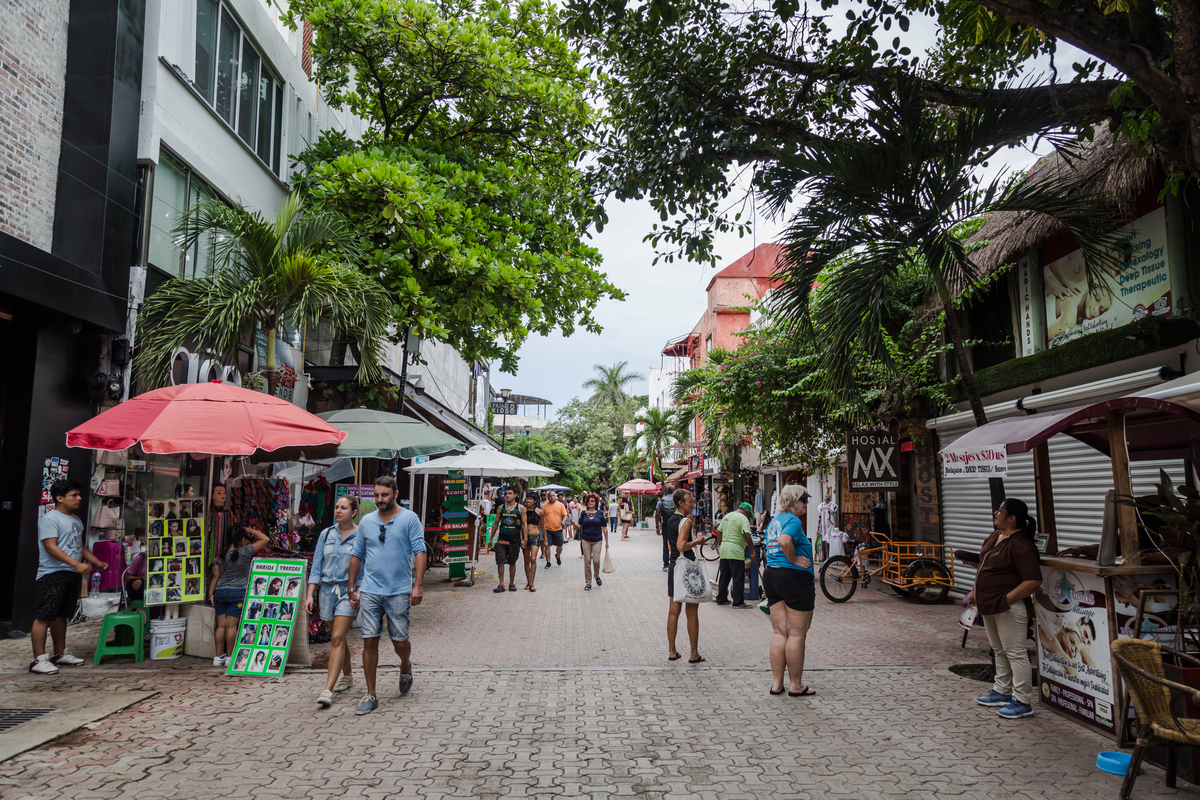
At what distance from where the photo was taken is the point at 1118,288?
9023mm

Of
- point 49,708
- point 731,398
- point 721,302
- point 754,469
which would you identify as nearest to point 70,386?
point 49,708

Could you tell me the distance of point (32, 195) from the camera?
8438 millimetres

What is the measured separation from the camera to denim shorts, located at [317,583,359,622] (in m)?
5.95

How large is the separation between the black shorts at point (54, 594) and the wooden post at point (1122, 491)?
8.62 metres

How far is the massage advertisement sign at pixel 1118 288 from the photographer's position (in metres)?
8.27

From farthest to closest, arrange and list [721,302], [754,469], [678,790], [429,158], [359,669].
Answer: [721,302] → [754,469] → [429,158] → [359,669] → [678,790]

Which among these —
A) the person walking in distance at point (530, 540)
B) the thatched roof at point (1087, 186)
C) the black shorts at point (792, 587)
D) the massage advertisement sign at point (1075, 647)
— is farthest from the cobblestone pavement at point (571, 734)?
the person walking in distance at point (530, 540)

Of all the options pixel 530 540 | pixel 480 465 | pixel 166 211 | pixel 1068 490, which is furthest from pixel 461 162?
pixel 1068 490

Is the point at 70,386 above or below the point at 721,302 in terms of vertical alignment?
below

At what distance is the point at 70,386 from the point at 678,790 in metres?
8.13

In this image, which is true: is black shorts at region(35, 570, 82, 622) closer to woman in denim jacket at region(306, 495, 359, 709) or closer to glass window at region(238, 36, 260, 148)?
woman in denim jacket at region(306, 495, 359, 709)

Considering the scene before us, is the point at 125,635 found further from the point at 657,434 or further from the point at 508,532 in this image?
the point at 657,434

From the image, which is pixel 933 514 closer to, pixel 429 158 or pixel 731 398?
pixel 731 398

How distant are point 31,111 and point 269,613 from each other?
252 inches
